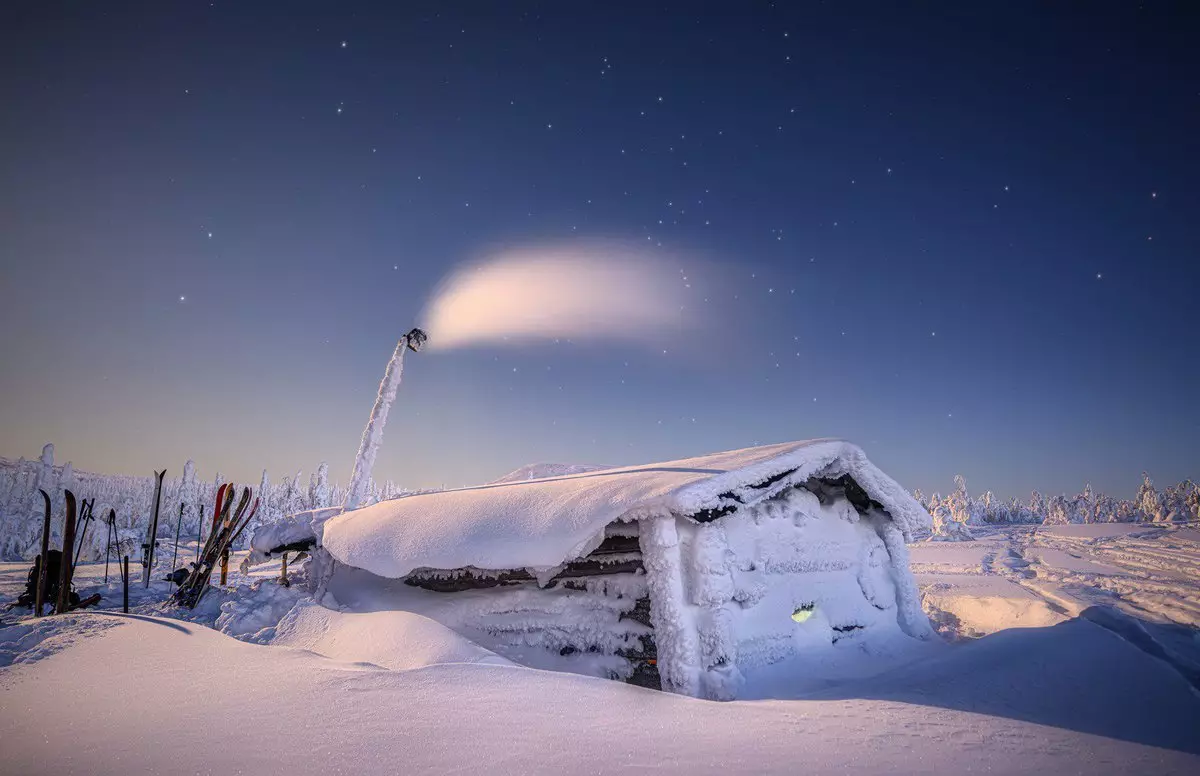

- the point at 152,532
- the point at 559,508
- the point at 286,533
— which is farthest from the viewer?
the point at 152,532

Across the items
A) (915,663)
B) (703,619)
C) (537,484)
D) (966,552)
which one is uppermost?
(537,484)

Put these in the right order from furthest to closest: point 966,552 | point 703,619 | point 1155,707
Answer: point 966,552
point 703,619
point 1155,707

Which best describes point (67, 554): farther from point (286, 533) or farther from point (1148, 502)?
point (1148, 502)

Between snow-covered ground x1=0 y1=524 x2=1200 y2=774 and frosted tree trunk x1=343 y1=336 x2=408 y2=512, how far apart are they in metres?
6.67

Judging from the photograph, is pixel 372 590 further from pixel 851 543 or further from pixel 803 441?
pixel 851 543

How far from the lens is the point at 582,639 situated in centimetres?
598

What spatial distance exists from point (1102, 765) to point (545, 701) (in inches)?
137

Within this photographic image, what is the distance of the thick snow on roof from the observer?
17.9 ft

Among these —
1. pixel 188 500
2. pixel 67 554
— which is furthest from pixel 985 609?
pixel 188 500

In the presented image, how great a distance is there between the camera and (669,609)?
17.2ft

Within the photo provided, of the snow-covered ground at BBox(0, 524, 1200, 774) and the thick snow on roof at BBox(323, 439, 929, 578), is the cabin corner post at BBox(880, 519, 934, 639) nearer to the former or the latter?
the thick snow on roof at BBox(323, 439, 929, 578)

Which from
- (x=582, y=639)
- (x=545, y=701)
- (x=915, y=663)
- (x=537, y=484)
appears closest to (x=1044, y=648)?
(x=915, y=663)

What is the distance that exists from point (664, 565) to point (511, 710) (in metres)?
2.22

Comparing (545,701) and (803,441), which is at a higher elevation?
(803,441)
